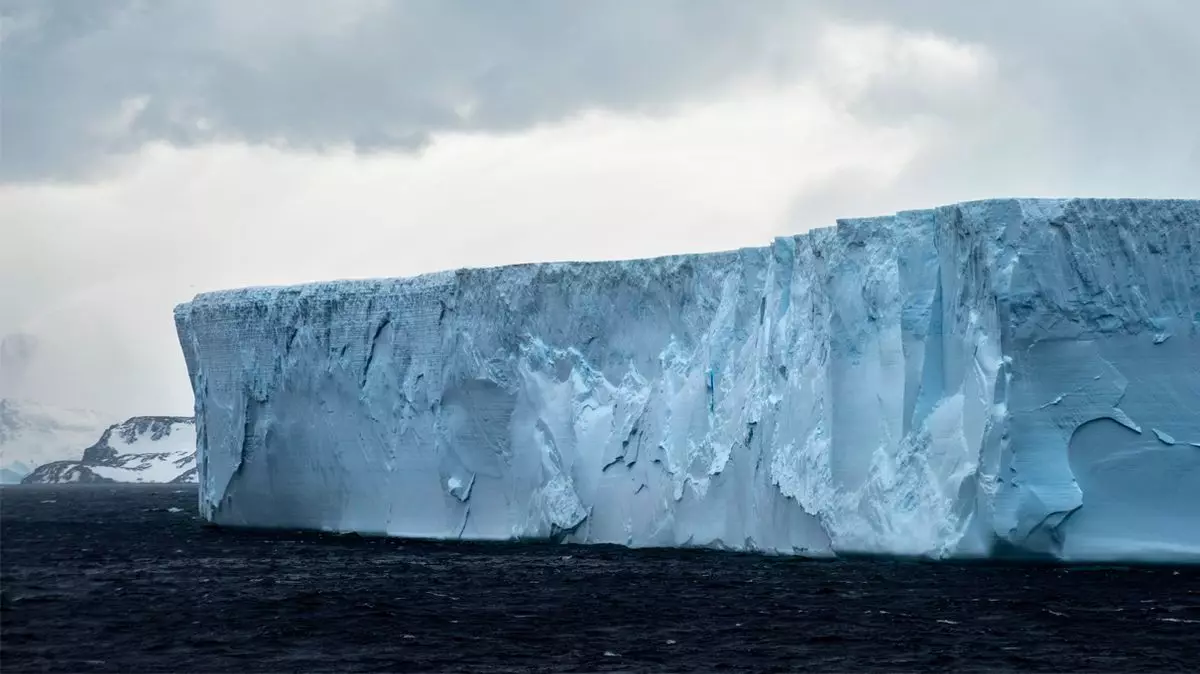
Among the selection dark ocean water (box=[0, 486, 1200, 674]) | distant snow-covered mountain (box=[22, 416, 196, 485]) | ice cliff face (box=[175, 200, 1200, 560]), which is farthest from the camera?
distant snow-covered mountain (box=[22, 416, 196, 485])

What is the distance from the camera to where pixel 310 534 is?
26469mm

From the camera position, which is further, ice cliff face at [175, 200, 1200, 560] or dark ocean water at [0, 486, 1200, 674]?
ice cliff face at [175, 200, 1200, 560]

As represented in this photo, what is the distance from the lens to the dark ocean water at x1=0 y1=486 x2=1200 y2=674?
1338cm

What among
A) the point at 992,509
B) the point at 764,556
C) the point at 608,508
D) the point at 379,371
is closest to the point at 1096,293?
the point at 992,509

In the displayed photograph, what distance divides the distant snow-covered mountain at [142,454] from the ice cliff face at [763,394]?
172ft

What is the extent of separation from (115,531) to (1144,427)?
19454 mm

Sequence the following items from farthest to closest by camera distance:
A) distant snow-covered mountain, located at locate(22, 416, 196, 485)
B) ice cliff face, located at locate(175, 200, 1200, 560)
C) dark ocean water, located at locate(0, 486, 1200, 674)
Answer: distant snow-covered mountain, located at locate(22, 416, 196, 485), ice cliff face, located at locate(175, 200, 1200, 560), dark ocean water, located at locate(0, 486, 1200, 674)

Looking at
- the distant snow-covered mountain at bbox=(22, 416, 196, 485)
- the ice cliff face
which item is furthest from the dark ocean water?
the distant snow-covered mountain at bbox=(22, 416, 196, 485)

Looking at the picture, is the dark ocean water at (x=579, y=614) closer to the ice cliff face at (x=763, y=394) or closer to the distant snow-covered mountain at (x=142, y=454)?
the ice cliff face at (x=763, y=394)

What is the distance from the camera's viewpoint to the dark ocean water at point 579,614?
13.4 meters

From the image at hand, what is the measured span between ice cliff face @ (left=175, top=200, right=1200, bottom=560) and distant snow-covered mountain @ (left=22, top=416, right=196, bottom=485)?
52497 millimetres

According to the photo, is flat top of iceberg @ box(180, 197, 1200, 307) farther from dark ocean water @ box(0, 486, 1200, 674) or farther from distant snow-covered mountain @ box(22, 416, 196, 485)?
distant snow-covered mountain @ box(22, 416, 196, 485)

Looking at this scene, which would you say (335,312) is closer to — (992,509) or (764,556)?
(764,556)

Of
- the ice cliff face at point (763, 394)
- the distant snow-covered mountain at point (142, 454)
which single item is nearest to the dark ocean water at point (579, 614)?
the ice cliff face at point (763, 394)
